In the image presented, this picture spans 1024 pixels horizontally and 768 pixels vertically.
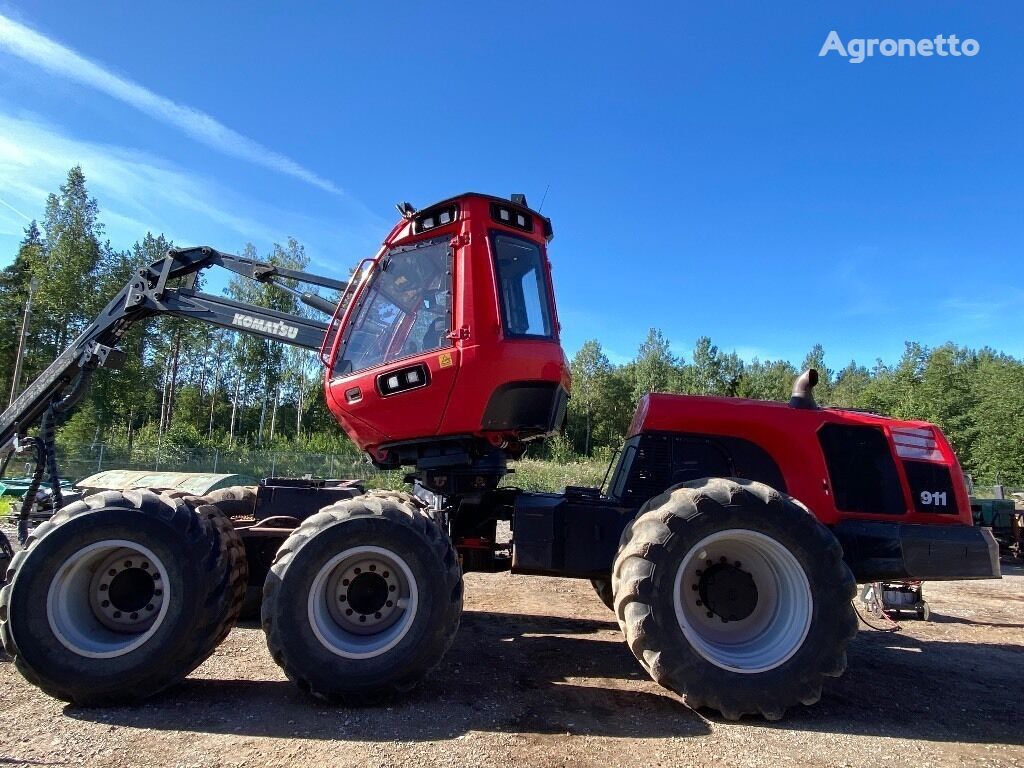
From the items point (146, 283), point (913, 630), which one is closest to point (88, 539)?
point (146, 283)

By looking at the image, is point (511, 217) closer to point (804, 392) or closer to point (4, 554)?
point (804, 392)

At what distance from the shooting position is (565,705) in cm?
440

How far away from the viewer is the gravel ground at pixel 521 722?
3566mm

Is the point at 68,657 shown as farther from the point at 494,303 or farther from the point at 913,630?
the point at 913,630

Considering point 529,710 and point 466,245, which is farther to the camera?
point 466,245

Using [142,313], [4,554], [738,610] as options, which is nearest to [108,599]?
[4,554]

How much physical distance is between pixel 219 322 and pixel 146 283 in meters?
1.05

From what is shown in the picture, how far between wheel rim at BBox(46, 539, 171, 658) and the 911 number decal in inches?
227

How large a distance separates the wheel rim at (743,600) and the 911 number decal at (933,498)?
1.57 metres

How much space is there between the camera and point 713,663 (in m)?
4.18

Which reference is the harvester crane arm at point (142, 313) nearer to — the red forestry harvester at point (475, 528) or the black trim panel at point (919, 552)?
the red forestry harvester at point (475, 528)

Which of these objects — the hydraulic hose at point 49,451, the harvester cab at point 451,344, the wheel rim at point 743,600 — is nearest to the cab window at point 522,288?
the harvester cab at point 451,344

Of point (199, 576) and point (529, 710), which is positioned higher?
point (199, 576)

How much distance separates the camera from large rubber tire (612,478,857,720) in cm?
414
